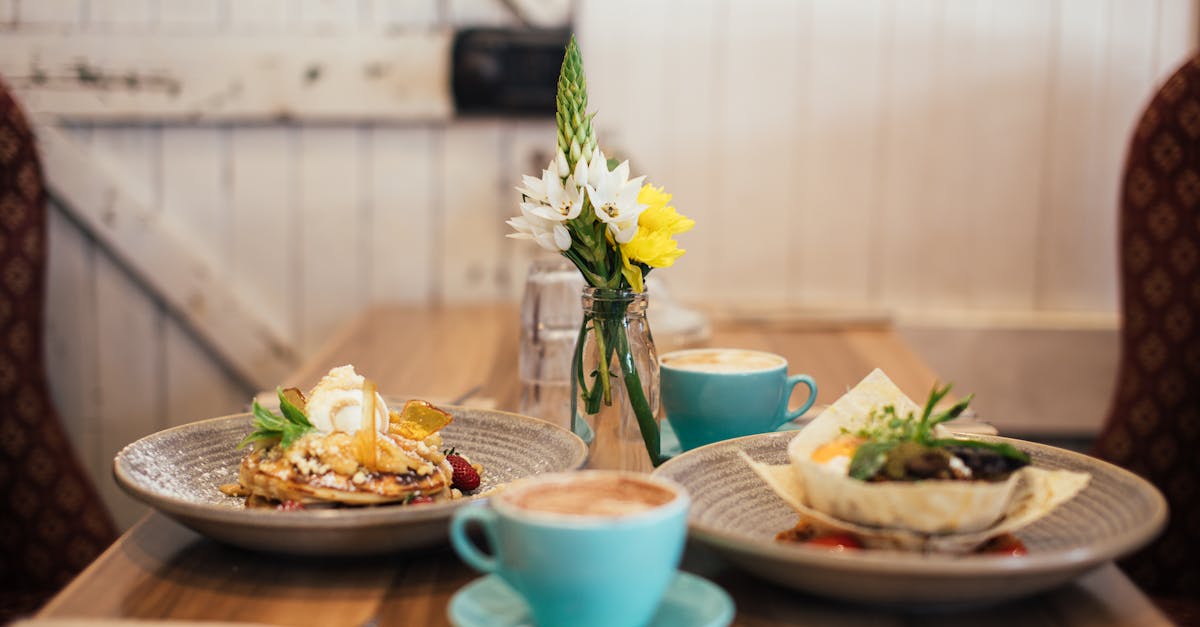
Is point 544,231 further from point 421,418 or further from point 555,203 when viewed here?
point 421,418

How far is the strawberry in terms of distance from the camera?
33.7 inches

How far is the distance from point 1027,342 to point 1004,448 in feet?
5.19

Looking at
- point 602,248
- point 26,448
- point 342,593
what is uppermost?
point 602,248

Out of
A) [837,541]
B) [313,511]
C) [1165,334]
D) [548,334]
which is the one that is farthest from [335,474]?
[1165,334]

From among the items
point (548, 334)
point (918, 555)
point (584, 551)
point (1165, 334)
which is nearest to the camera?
point (584, 551)

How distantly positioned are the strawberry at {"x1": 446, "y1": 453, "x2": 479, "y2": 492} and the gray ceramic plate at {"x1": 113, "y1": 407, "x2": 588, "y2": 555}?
0.07 feet

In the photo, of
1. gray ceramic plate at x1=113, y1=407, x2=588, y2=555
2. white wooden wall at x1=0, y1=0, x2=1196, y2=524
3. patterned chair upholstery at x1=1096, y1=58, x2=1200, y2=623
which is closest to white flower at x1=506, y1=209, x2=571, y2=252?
gray ceramic plate at x1=113, y1=407, x2=588, y2=555

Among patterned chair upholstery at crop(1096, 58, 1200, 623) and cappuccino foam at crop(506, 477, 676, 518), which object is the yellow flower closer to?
cappuccino foam at crop(506, 477, 676, 518)

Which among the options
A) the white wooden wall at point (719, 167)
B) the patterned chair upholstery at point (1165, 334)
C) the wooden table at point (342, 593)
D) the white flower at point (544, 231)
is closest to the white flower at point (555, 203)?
the white flower at point (544, 231)

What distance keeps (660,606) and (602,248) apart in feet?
1.06

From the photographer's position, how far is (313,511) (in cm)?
73

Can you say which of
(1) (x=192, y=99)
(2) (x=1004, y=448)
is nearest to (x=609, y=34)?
(1) (x=192, y=99)

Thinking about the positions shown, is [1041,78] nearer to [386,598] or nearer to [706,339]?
[706,339]

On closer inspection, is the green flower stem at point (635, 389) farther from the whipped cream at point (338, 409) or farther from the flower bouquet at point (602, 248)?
the whipped cream at point (338, 409)
